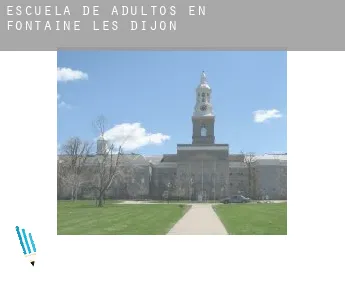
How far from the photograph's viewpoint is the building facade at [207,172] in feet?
219

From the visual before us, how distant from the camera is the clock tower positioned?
69.0 metres

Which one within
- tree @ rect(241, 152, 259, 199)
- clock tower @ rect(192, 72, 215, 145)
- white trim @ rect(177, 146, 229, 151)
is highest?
clock tower @ rect(192, 72, 215, 145)

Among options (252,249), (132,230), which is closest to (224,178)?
(132,230)

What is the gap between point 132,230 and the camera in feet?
53.4

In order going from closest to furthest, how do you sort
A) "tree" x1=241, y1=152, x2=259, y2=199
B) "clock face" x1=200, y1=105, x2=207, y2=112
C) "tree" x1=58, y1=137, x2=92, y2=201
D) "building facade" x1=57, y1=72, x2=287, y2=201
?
"tree" x1=58, y1=137, x2=92, y2=201 < "tree" x1=241, y1=152, x2=259, y2=199 < "building facade" x1=57, y1=72, x2=287, y2=201 < "clock face" x1=200, y1=105, x2=207, y2=112

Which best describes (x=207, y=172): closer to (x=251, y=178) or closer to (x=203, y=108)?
(x=251, y=178)

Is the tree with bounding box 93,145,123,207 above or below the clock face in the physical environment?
below

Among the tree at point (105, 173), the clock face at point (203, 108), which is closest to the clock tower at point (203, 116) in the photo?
the clock face at point (203, 108)

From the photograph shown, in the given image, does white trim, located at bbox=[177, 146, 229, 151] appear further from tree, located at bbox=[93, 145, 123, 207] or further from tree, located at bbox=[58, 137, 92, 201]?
tree, located at bbox=[58, 137, 92, 201]

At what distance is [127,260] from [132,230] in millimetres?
5949

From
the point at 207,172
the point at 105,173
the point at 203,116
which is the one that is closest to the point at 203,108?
the point at 203,116

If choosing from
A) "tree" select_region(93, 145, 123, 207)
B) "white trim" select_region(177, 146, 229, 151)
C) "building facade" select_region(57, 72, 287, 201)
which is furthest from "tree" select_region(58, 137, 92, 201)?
"white trim" select_region(177, 146, 229, 151)

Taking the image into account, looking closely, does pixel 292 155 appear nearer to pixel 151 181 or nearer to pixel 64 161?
pixel 64 161

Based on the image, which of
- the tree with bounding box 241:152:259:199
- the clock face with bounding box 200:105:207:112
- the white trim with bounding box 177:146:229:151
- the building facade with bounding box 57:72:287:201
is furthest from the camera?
the clock face with bounding box 200:105:207:112
